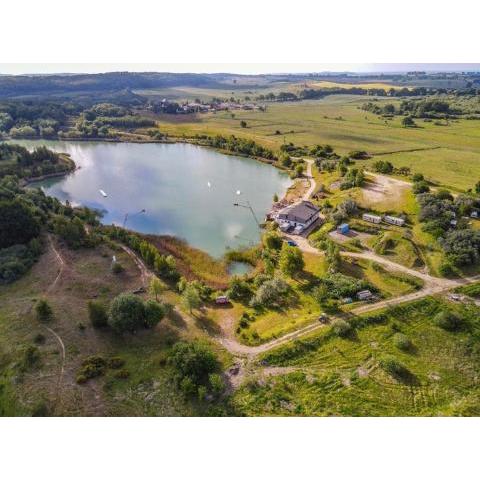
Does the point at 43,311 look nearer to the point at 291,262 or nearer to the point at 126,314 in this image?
the point at 126,314

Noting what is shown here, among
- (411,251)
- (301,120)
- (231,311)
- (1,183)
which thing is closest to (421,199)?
(411,251)

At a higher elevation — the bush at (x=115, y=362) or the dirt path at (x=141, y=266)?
the dirt path at (x=141, y=266)

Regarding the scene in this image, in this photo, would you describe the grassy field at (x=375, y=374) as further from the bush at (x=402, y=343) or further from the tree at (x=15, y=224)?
the tree at (x=15, y=224)

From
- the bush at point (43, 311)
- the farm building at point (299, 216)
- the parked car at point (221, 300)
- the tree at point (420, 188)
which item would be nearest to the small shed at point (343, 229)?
the farm building at point (299, 216)

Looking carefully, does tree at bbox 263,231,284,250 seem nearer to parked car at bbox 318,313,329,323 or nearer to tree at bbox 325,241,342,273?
tree at bbox 325,241,342,273

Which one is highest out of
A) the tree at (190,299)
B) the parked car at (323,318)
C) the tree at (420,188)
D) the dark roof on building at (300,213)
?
the tree at (420,188)

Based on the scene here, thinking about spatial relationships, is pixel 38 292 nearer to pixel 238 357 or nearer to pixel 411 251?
pixel 238 357

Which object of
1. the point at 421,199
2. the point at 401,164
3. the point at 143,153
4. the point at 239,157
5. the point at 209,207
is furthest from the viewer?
the point at 143,153
